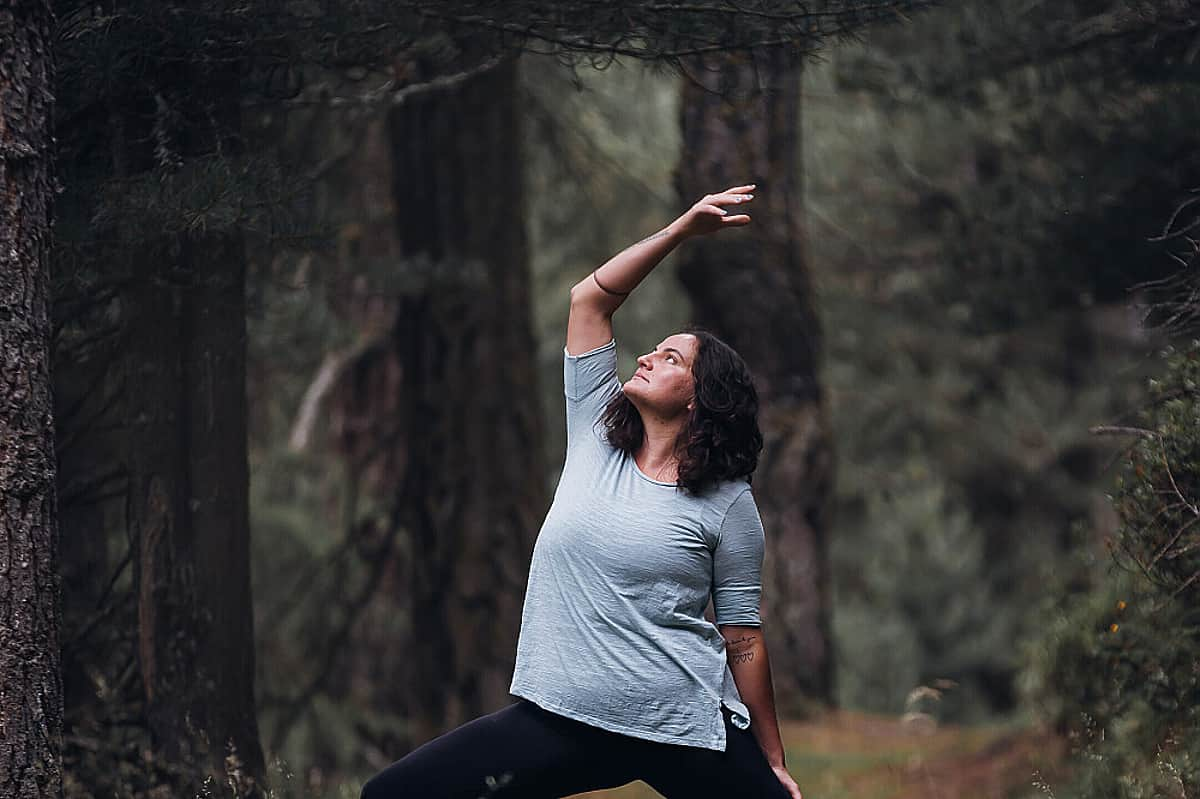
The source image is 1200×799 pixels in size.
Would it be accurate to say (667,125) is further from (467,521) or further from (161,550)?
(161,550)

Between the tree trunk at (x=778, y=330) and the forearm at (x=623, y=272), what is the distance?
5320 mm

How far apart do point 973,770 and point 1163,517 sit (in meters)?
3.18

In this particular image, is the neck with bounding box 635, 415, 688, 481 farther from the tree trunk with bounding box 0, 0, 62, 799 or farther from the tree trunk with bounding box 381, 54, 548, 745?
the tree trunk with bounding box 381, 54, 548, 745

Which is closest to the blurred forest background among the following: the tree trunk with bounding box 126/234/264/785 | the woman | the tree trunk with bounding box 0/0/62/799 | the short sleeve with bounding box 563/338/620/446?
the tree trunk with bounding box 126/234/264/785

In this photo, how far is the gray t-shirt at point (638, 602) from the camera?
401cm

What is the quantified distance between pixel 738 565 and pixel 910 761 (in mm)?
4971

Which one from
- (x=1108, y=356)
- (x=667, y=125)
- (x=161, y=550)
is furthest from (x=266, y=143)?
(x=1108, y=356)

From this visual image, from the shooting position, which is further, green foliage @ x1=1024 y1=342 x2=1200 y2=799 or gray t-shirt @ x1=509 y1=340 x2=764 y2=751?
green foliage @ x1=1024 y1=342 x2=1200 y2=799

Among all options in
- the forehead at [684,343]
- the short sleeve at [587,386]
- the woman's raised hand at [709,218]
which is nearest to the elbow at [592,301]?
the short sleeve at [587,386]

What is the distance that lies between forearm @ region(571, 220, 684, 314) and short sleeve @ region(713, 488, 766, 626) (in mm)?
764

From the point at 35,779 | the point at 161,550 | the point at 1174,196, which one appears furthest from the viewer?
the point at 1174,196

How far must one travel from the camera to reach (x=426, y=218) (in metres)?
9.65

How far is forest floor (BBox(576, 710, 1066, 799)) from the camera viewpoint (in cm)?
749

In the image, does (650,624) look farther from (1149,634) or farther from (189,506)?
(1149,634)
